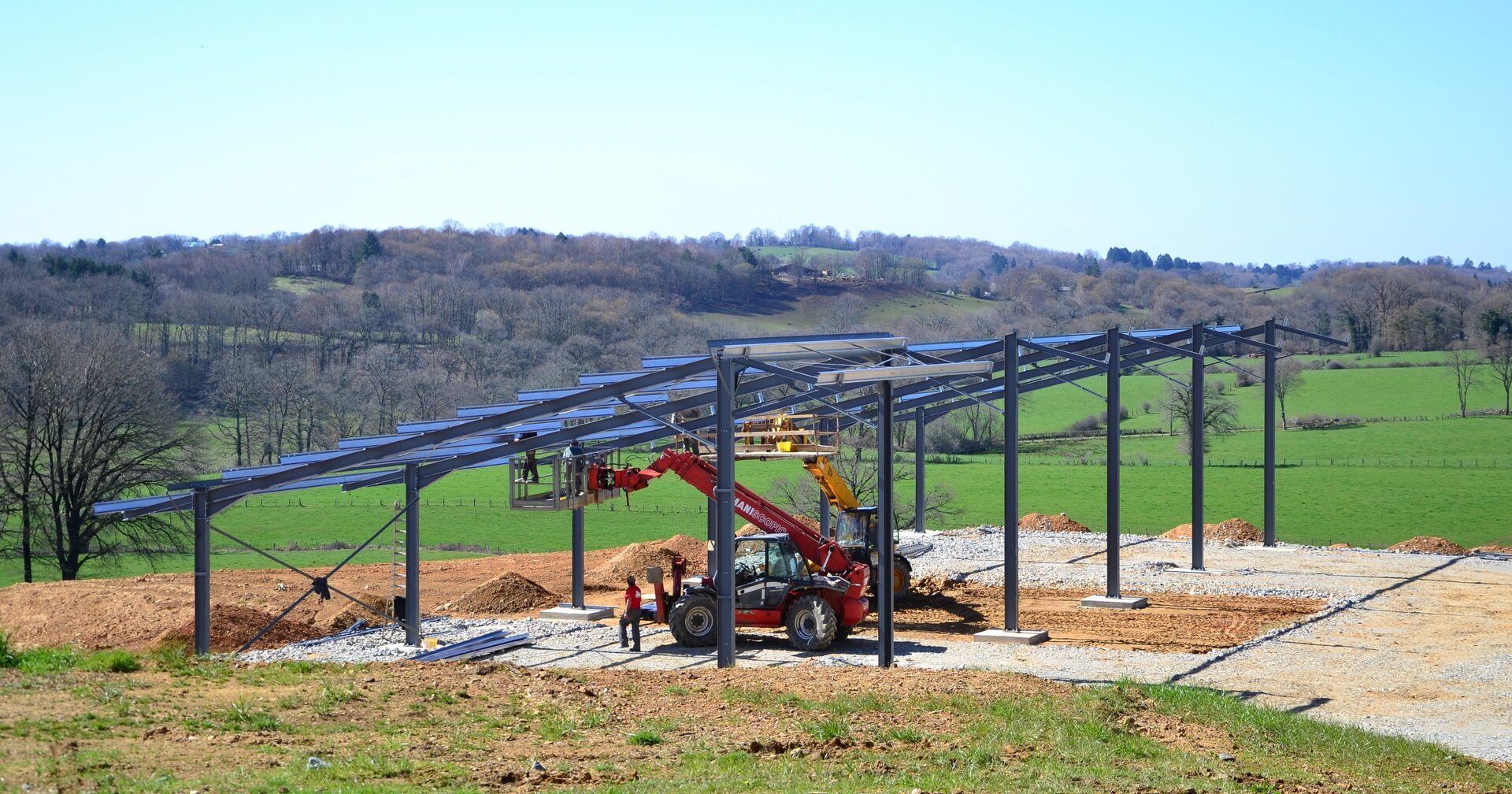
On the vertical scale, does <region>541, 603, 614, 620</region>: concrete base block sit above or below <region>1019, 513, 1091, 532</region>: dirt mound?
above

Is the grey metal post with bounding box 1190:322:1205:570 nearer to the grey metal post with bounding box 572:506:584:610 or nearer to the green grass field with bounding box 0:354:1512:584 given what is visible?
the grey metal post with bounding box 572:506:584:610

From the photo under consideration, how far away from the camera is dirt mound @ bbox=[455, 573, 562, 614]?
26203 millimetres

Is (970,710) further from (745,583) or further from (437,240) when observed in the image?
(437,240)

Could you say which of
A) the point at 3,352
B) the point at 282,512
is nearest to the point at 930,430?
the point at 282,512

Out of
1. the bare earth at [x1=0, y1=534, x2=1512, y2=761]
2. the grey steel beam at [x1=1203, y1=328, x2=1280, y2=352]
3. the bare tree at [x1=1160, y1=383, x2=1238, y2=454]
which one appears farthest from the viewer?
the bare tree at [x1=1160, y1=383, x2=1238, y2=454]

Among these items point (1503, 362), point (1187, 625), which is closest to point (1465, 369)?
point (1503, 362)

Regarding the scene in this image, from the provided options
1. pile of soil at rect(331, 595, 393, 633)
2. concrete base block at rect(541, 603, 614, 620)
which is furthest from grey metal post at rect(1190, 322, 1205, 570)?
pile of soil at rect(331, 595, 393, 633)

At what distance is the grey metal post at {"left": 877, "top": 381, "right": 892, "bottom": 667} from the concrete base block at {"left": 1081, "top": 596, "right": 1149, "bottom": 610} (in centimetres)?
835

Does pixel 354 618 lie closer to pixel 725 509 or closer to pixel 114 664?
pixel 725 509

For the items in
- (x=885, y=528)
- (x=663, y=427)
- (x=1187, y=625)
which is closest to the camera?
(x=885, y=528)

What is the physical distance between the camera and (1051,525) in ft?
128

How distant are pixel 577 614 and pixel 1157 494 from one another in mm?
39352

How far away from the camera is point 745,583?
21.6m

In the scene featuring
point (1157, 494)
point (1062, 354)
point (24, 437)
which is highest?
point (1062, 354)
